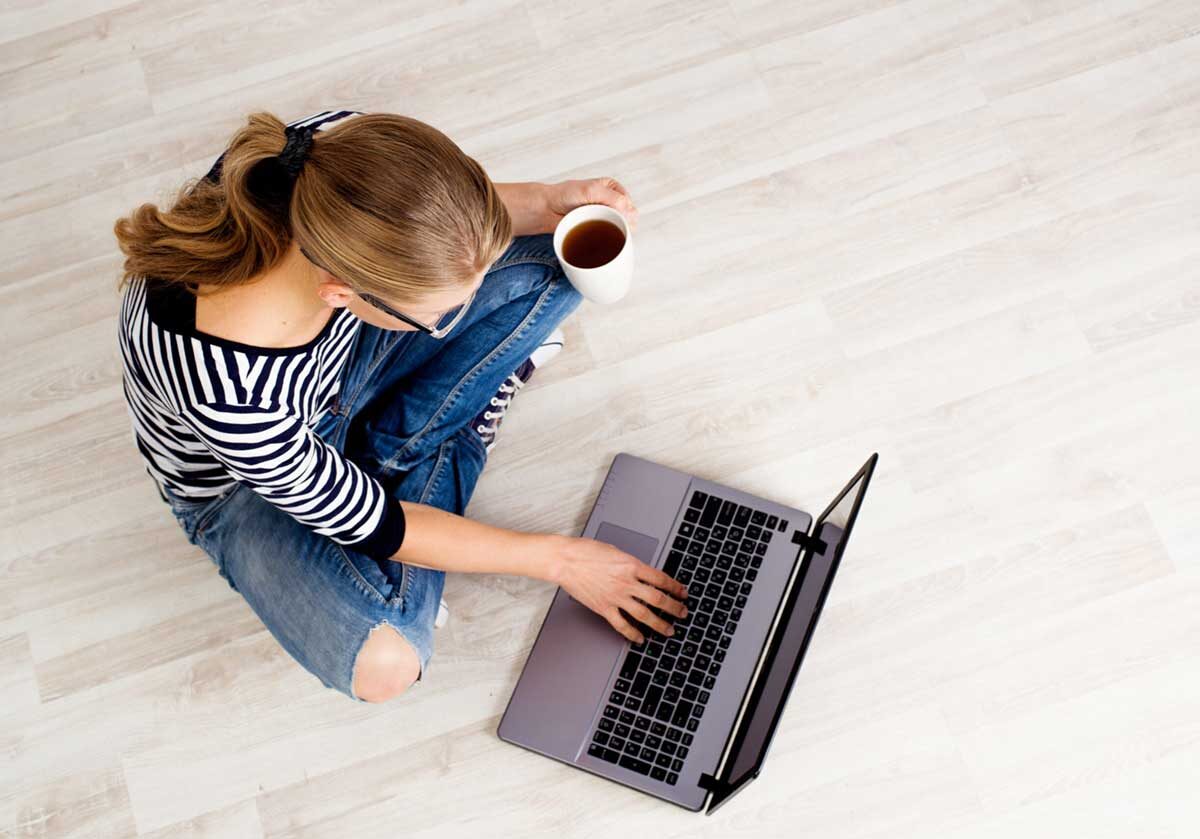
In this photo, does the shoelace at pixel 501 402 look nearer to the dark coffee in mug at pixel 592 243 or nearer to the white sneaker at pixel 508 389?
the white sneaker at pixel 508 389

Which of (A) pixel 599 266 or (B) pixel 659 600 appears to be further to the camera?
(B) pixel 659 600

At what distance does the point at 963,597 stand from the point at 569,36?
47.3 inches

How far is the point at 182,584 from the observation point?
1615 millimetres

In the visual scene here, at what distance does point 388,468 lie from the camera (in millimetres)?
1460

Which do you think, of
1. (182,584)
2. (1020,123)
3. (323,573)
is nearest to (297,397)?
(323,573)

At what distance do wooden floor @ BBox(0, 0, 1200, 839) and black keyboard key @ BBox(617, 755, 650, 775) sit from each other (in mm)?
89

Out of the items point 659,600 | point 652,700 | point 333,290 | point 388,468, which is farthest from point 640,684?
point 333,290

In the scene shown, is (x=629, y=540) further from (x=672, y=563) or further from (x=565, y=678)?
(x=565, y=678)

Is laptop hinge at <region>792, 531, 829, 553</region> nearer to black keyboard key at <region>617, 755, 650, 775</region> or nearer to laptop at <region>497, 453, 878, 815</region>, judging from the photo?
laptop at <region>497, 453, 878, 815</region>

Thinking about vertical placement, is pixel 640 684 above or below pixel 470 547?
below

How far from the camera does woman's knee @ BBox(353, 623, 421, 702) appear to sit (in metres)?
1.34

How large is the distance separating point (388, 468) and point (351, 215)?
1.97 feet

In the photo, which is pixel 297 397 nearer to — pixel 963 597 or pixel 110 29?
pixel 963 597

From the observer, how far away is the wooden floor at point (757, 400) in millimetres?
1472
